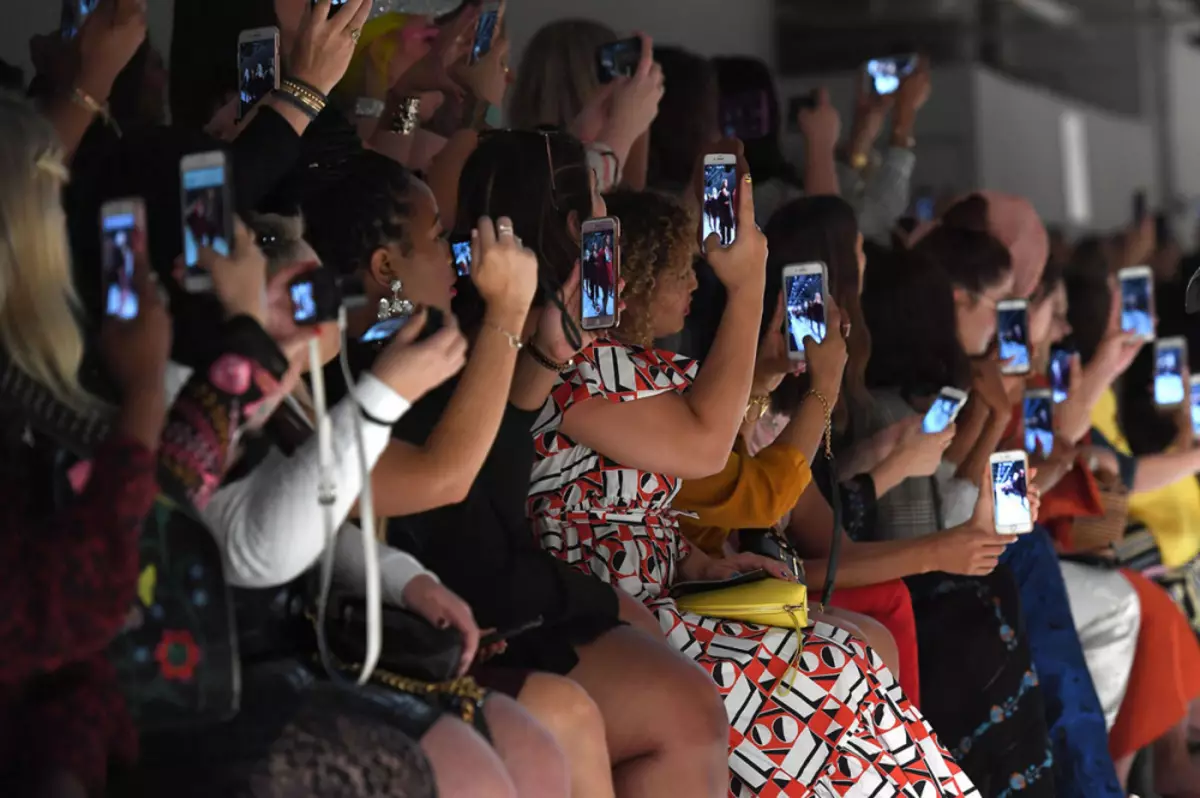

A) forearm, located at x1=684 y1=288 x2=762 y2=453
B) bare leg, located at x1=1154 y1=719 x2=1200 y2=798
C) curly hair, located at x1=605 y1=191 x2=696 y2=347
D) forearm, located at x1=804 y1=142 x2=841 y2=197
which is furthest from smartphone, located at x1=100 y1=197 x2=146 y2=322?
bare leg, located at x1=1154 y1=719 x2=1200 y2=798

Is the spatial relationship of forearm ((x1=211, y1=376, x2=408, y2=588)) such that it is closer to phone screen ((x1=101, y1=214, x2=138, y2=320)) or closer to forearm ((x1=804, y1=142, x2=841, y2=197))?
phone screen ((x1=101, y1=214, x2=138, y2=320))

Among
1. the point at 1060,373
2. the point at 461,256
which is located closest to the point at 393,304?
the point at 461,256

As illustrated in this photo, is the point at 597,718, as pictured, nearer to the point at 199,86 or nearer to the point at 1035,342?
the point at 199,86

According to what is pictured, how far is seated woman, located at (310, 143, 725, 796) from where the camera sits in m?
→ 2.01

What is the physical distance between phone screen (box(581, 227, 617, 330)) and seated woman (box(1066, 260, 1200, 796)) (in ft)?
6.08

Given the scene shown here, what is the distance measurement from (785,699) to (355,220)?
3.27 ft

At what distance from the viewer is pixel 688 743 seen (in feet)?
7.65

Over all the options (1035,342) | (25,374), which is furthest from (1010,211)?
(25,374)

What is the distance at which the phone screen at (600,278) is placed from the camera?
2424mm

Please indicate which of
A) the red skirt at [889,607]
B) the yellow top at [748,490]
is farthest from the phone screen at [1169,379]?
the yellow top at [748,490]

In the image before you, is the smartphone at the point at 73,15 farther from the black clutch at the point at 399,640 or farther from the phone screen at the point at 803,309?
the phone screen at the point at 803,309

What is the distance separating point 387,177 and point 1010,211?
8.30ft

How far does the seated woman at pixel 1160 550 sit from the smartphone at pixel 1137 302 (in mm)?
35

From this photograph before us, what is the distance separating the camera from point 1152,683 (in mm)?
3781
